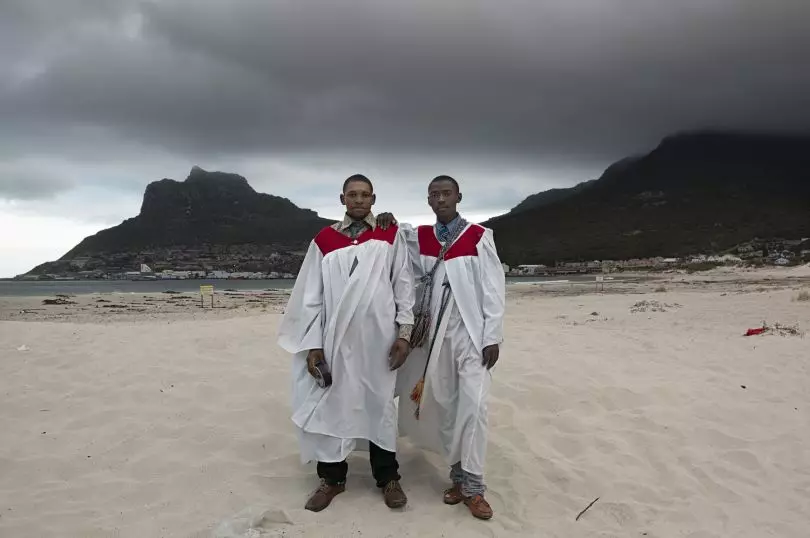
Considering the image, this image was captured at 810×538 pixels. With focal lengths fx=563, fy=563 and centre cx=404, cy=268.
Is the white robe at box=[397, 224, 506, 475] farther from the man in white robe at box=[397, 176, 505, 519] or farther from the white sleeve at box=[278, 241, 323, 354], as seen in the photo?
the white sleeve at box=[278, 241, 323, 354]

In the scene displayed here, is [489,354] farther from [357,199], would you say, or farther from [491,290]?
[357,199]

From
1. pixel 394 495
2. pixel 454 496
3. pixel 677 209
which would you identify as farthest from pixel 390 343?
pixel 677 209

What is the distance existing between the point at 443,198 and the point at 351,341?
1.15 metres

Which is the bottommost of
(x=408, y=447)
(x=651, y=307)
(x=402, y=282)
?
(x=651, y=307)

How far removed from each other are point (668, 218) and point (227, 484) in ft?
308

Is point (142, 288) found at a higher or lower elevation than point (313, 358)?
lower

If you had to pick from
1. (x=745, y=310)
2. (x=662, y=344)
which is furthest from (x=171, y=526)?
(x=745, y=310)

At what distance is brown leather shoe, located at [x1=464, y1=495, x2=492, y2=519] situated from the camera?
137 inches

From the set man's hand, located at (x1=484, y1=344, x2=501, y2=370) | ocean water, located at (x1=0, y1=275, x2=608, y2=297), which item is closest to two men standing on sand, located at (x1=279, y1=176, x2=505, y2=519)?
man's hand, located at (x1=484, y1=344, x2=501, y2=370)

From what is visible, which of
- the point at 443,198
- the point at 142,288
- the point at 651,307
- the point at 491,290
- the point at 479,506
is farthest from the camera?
the point at 142,288

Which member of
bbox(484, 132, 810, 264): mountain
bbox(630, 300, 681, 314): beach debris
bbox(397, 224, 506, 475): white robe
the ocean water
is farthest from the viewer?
bbox(484, 132, 810, 264): mountain

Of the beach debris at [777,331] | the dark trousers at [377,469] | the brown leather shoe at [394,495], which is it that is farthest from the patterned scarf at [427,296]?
the beach debris at [777,331]

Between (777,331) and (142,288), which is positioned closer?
(777,331)

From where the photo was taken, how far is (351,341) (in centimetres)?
370
